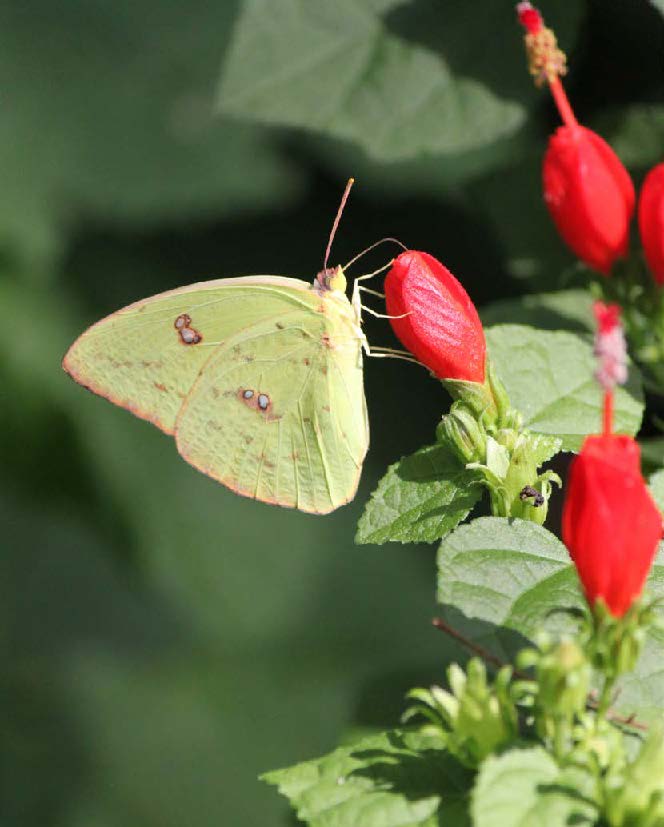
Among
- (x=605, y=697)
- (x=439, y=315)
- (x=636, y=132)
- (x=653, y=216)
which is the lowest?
(x=605, y=697)

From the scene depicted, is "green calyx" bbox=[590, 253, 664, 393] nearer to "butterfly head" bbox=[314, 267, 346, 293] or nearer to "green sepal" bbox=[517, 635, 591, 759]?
"butterfly head" bbox=[314, 267, 346, 293]

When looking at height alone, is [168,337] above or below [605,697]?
above

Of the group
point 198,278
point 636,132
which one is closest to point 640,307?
point 636,132

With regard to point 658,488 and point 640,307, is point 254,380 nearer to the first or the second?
point 640,307

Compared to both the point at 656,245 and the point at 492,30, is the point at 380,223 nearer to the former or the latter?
the point at 492,30

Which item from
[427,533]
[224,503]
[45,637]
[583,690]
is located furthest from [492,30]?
[45,637]

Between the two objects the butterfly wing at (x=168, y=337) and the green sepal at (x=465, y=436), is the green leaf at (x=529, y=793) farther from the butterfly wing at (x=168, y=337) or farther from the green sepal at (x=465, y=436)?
the butterfly wing at (x=168, y=337)

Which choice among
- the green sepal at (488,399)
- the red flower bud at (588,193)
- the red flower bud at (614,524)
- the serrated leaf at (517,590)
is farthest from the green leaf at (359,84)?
the red flower bud at (614,524)
